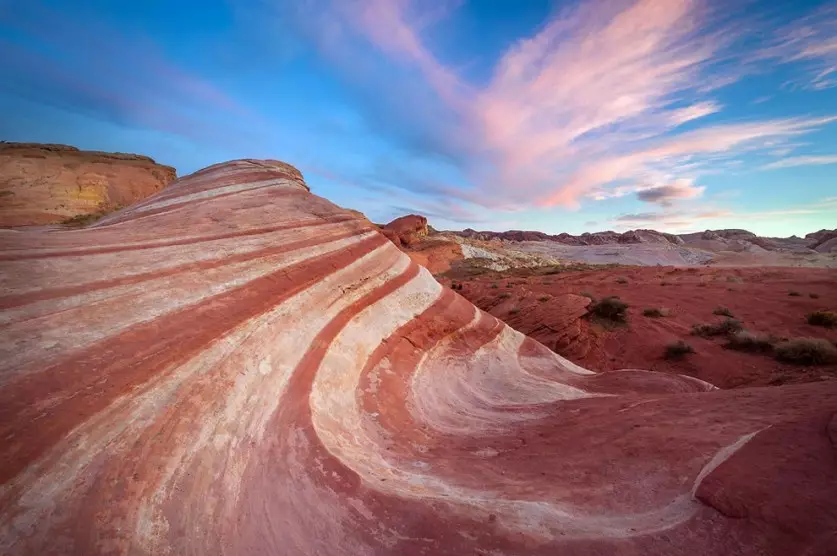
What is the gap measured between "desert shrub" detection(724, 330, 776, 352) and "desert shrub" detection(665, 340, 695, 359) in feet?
4.65

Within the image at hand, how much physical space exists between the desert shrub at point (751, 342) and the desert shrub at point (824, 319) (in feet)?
11.2

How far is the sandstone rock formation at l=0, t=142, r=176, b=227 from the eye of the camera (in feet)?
65.3

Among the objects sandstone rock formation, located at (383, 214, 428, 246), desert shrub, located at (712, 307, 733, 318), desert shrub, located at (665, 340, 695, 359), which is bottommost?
desert shrub, located at (665, 340, 695, 359)

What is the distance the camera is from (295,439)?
8.85 ft

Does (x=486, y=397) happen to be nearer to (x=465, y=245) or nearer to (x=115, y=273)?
(x=115, y=273)

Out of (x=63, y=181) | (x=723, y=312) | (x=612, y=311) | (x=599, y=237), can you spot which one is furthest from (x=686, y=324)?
(x=599, y=237)

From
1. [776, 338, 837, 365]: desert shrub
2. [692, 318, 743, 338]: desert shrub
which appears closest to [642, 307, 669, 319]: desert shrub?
[692, 318, 743, 338]: desert shrub

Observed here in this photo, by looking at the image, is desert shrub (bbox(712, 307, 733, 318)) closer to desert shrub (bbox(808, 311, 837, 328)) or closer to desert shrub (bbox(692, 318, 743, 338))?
desert shrub (bbox(808, 311, 837, 328))

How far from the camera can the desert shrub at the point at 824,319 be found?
38.8 ft

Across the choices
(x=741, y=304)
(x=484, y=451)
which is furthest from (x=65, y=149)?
(x=741, y=304)

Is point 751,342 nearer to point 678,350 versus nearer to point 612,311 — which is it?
point 678,350

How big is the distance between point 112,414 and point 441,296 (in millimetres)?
4545

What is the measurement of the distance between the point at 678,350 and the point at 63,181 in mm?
34038

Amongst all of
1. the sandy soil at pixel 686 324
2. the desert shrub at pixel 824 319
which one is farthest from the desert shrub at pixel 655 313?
the desert shrub at pixel 824 319
